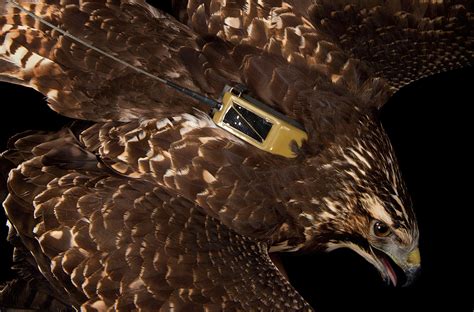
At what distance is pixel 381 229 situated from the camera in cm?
149

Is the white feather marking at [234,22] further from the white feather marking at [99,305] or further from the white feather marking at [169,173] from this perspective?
the white feather marking at [99,305]

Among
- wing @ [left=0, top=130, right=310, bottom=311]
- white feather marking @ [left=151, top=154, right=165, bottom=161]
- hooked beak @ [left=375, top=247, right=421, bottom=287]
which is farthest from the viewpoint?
hooked beak @ [left=375, top=247, right=421, bottom=287]

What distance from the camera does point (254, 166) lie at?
1444 millimetres

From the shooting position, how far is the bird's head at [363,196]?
1449mm

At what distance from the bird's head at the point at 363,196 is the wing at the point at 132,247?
17 cm

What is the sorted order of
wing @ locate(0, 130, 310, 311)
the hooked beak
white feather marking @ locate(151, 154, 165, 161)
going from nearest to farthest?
wing @ locate(0, 130, 310, 311), white feather marking @ locate(151, 154, 165, 161), the hooked beak

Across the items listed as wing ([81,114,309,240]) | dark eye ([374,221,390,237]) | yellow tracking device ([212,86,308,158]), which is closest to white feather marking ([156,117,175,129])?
wing ([81,114,309,240])

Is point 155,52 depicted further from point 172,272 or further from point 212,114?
point 172,272

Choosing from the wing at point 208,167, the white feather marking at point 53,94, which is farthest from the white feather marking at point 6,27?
the wing at point 208,167

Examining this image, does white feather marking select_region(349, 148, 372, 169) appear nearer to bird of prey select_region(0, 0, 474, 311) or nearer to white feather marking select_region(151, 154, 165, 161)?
bird of prey select_region(0, 0, 474, 311)

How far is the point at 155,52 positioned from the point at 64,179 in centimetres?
34

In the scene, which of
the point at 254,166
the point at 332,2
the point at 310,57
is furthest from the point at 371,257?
the point at 332,2

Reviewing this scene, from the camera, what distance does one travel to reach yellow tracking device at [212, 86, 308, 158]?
1.42 meters

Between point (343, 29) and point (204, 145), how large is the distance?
414mm
